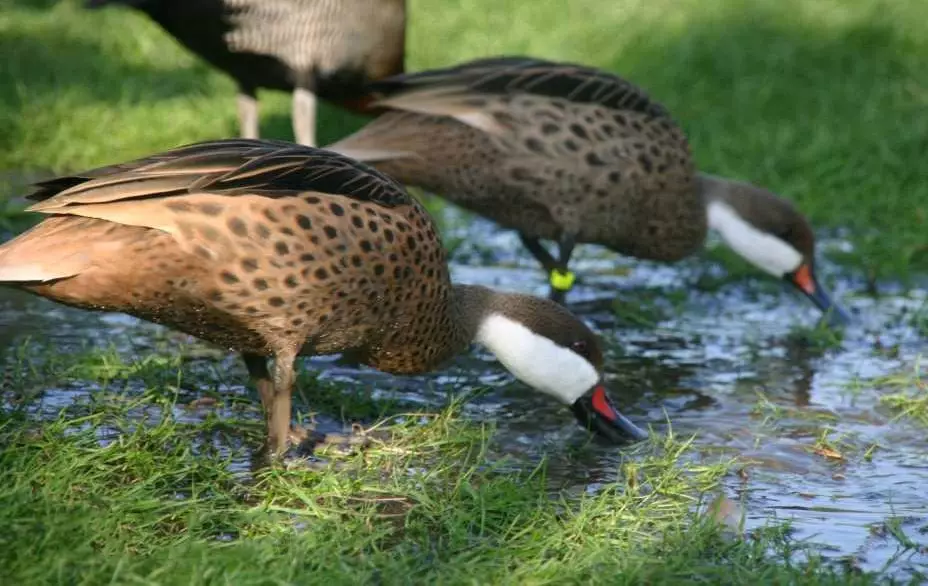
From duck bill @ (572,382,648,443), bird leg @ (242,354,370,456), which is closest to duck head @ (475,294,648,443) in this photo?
duck bill @ (572,382,648,443)

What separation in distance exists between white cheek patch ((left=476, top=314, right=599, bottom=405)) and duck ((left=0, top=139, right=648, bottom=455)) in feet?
0.86

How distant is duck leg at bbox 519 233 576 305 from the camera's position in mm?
6410

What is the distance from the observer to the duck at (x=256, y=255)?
13.4 feet

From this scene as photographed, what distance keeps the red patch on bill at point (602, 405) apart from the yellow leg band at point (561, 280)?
5.22 ft

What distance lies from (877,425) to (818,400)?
343 millimetres

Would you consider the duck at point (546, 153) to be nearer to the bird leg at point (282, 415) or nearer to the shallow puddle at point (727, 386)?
the shallow puddle at point (727, 386)

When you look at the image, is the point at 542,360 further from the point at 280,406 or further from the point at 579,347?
the point at 280,406

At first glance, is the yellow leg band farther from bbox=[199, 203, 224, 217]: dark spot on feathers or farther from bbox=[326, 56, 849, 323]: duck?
bbox=[199, 203, 224, 217]: dark spot on feathers

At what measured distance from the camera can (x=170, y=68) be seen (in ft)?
32.1

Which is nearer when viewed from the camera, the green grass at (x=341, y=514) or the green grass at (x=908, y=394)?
the green grass at (x=341, y=514)

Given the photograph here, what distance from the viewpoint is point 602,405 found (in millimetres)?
4945

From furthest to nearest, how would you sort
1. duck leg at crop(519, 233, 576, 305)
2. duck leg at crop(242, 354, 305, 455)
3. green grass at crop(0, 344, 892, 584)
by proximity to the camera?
duck leg at crop(519, 233, 576, 305) < duck leg at crop(242, 354, 305, 455) < green grass at crop(0, 344, 892, 584)

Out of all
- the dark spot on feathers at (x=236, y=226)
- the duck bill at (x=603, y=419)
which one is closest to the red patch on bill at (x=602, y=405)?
the duck bill at (x=603, y=419)

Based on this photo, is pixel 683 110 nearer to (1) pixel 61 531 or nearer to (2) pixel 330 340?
(2) pixel 330 340
